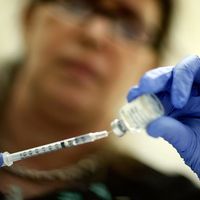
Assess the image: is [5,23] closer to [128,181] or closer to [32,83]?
[32,83]

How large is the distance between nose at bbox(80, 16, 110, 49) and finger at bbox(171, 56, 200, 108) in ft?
1.81

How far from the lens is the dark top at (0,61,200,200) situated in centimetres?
111

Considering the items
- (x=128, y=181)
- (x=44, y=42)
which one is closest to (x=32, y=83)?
(x=44, y=42)

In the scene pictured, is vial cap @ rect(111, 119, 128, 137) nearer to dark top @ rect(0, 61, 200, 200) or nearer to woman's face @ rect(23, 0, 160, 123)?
dark top @ rect(0, 61, 200, 200)

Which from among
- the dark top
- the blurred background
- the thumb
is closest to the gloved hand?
the thumb

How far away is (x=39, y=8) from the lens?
1574mm

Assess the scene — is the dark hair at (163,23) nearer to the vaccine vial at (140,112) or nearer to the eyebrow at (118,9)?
the eyebrow at (118,9)

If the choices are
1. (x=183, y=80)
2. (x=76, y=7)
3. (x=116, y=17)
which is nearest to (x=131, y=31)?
(x=116, y=17)

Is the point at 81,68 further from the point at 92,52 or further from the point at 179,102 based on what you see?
the point at 179,102

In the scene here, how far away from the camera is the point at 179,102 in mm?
826

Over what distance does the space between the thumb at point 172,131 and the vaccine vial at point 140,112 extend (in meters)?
0.02

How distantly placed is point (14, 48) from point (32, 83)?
19 cm

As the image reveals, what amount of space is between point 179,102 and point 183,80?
0.17 feet

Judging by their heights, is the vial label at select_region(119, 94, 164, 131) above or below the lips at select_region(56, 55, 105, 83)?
below
